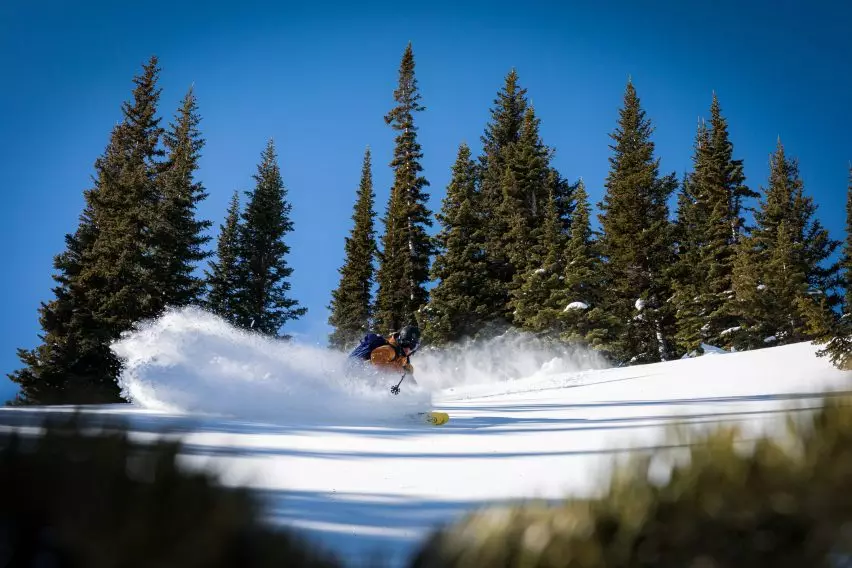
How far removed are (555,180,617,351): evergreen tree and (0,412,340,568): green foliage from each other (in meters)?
23.0

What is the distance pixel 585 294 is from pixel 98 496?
80.4ft

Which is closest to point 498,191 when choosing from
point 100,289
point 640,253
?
point 640,253

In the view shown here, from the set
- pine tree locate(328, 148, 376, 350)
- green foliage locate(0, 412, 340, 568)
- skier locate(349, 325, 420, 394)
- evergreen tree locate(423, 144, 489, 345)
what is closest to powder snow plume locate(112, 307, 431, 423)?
skier locate(349, 325, 420, 394)

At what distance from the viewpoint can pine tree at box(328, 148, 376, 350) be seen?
119ft

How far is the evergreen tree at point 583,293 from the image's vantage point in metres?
23.1

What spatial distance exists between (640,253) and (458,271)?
10.5 meters

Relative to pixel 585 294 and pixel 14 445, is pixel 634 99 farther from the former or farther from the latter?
pixel 14 445

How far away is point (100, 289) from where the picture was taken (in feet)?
73.1

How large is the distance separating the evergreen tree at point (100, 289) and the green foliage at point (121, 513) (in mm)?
21758

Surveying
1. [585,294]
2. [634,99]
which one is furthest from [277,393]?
[634,99]

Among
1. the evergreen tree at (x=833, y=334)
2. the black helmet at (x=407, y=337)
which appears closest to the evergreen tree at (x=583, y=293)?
the evergreen tree at (x=833, y=334)

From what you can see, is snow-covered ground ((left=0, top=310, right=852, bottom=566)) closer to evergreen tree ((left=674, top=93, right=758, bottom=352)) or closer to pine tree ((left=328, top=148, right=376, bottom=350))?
evergreen tree ((left=674, top=93, right=758, bottom=352))

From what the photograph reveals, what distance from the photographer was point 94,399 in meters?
1.80

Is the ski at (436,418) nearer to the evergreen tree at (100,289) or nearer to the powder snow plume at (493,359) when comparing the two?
the powder snow plume at (493,359)
